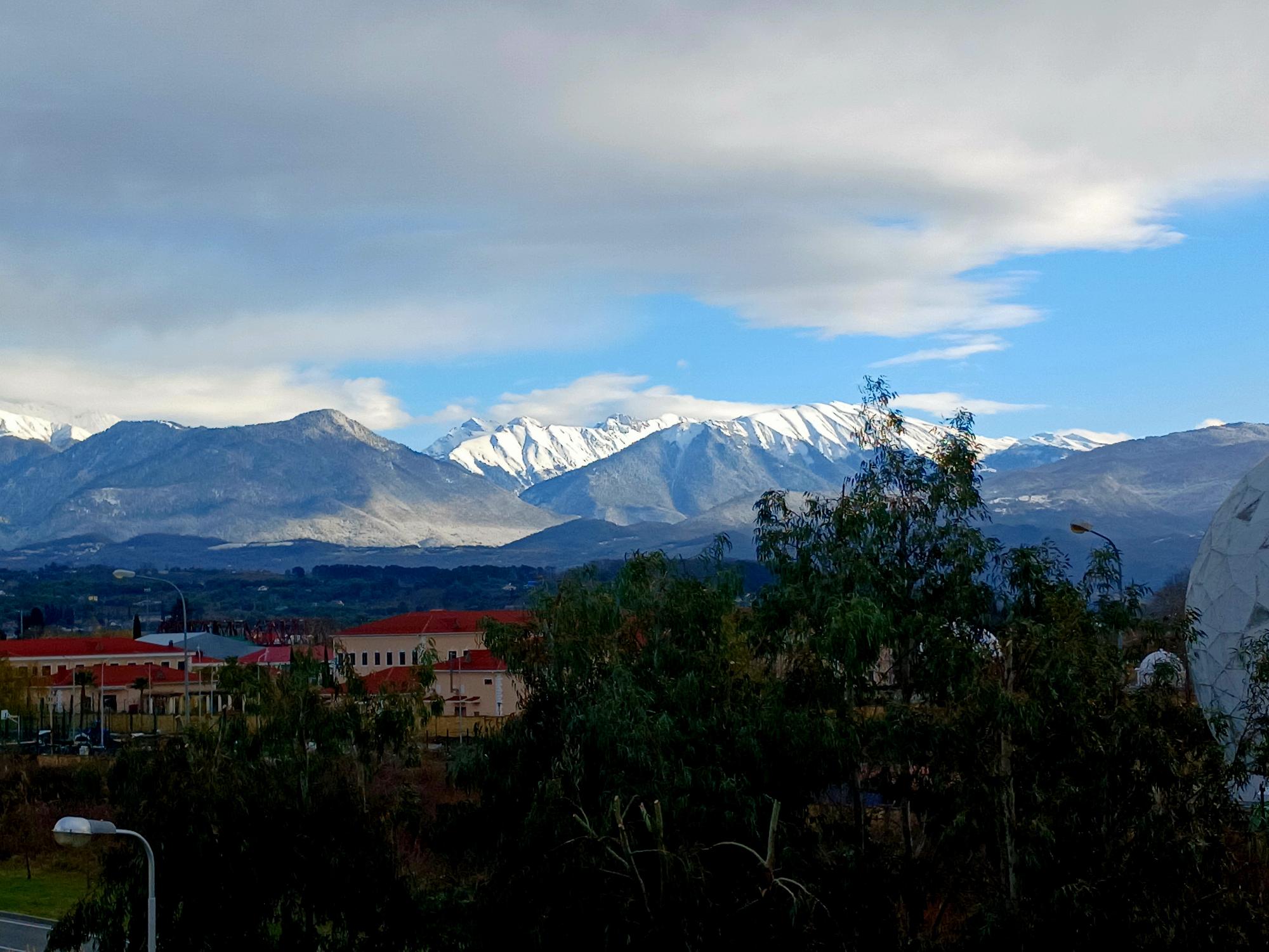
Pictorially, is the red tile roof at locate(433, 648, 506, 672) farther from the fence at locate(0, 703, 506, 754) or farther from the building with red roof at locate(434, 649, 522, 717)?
the fence at locate(0, 703, 506, 754)

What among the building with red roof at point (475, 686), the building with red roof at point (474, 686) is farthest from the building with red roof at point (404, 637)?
the building with red roof at point (475, 686)

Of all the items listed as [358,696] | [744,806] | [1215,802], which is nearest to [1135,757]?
[1215,802]

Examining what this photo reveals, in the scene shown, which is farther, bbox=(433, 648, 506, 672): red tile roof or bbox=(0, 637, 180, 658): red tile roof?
bbox=(0, 637, 180, 658): red tile roof

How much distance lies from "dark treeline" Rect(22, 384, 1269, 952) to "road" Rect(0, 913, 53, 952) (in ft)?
23.4

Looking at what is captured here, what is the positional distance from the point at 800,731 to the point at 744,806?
156 cm

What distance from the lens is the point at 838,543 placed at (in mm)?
27547

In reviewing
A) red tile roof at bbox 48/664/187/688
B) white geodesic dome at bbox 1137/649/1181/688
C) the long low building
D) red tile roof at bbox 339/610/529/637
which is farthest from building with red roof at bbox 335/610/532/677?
white geodesic dome at bbox 1137/649/1181/688

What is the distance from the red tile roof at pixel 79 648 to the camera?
394ft

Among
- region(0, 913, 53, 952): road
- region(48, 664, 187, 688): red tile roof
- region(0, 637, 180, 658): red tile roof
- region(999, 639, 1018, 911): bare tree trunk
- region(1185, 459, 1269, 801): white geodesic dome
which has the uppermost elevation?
region(1185, 459, 1269, 801): white geodesic dome

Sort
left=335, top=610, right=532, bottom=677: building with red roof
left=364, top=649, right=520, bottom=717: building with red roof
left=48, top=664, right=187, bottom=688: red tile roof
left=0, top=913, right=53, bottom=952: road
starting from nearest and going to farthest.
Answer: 1. left=0, top=913, right=53, bottom=952: road
2. left=364, top=649, right=520, bottom=717: building with red roof
3. left=48, top=664, right=187, bottom=688: red tile roof
4. left=335, top=610, right=532, bottom=677: building with red roof

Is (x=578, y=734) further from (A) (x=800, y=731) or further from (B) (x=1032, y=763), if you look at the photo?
(B) (x=1032, y=763)

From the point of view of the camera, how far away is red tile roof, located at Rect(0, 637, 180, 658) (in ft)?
394

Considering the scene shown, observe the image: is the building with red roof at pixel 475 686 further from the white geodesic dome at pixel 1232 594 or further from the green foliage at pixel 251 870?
the green foliage at pixel 251 870

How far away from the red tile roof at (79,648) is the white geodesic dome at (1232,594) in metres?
101
